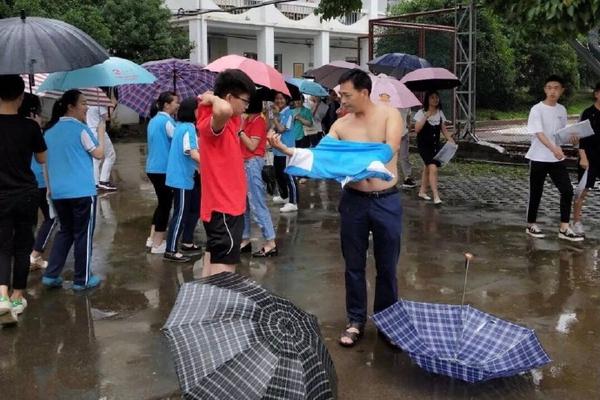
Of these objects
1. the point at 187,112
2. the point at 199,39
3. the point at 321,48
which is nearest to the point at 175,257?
the point at 187,112

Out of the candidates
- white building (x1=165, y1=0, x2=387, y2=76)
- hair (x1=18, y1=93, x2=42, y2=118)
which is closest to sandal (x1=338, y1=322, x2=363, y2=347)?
hair (x1=18, y1=93, x2=42, y2=118)

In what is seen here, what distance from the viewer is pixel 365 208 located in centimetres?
397

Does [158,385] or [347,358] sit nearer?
[158,385]

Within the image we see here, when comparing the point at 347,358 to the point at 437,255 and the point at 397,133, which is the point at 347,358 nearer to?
the point at 397,133

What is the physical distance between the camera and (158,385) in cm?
361

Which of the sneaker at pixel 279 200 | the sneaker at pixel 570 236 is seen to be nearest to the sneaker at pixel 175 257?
the sneaker at pixel 279 200

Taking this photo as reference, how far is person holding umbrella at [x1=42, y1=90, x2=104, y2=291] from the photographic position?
16.3 ft

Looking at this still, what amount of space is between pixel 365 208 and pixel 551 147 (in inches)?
136

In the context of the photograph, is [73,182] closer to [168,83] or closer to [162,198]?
[162,198]

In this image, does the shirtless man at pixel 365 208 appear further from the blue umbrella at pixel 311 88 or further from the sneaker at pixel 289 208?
the blue umbrella at pixel 311 88

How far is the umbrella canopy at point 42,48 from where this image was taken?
4078mm

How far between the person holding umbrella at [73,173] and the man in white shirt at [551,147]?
14.3ft

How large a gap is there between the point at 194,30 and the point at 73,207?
1845 centimetres

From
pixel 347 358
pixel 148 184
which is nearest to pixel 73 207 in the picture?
pixel 347 358
